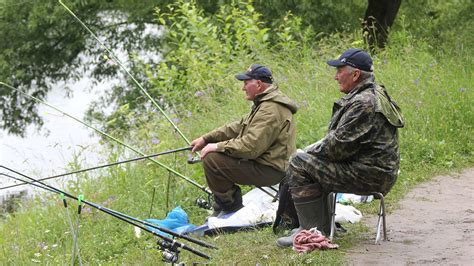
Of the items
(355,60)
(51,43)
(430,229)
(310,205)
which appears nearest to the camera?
(355,60)

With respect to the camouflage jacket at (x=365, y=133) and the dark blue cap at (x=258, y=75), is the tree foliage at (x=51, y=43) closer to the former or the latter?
the dark blue cap at (x=258, y=75)

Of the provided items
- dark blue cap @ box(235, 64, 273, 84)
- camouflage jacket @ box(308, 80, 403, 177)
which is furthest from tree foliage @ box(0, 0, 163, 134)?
camouflage jacket @ box(308, 80, 403, 177)

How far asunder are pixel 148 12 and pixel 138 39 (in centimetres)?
120

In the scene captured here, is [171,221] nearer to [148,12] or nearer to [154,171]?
[154,171]

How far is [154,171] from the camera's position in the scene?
8.15m

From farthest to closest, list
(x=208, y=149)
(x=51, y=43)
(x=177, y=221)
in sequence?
1. (x=51, y=43)
2. (x=177, y=221)
3. (x=208, y=149)

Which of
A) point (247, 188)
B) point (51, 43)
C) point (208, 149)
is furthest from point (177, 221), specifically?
point (51, 43)

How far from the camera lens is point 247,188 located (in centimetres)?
746

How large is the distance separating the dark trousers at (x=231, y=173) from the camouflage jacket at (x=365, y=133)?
956 mm

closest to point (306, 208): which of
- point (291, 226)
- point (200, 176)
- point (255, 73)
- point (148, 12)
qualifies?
point (291, 226)

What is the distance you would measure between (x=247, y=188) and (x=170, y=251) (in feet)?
8.11

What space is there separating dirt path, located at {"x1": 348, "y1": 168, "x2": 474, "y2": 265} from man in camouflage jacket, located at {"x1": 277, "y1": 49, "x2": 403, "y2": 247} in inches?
17.0

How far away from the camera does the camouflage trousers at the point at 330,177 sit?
520cm

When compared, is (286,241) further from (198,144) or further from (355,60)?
(198,144)
